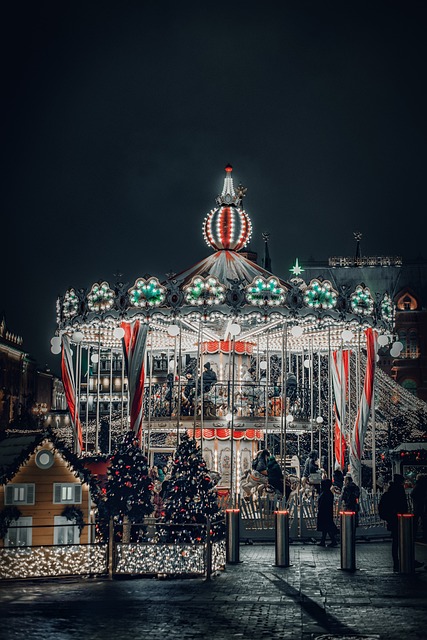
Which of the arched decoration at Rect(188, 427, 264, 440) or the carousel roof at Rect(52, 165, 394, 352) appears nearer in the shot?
the carousel roof at Rect(52, 165, 394, 352)

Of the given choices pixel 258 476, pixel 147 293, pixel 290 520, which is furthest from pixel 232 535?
pixel 147 293

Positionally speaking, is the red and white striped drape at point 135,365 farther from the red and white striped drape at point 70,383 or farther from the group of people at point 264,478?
the group of people at point 264,478

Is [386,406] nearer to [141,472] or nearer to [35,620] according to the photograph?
[141,472]

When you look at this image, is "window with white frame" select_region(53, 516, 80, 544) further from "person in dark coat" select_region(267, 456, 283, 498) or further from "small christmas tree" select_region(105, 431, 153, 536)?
"person in dark coat" select_region(267, 456, 283, 498)

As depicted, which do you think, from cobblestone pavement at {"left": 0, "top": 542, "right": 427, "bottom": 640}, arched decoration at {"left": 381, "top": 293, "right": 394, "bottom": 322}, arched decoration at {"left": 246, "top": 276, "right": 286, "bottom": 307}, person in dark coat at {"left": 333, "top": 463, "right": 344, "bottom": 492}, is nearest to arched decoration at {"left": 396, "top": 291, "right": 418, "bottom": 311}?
person in dark coat at {"left": 333, "top": 463, "right": 344, "bottom": 492}

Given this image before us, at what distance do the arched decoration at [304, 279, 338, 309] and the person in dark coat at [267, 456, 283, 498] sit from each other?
4.07 metres

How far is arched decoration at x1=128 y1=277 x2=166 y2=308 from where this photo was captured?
850 inches

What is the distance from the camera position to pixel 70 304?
22.8 m

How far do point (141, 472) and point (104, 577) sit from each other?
300cm

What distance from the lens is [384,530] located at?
72.2ft

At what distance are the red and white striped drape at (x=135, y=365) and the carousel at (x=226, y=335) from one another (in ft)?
0.09

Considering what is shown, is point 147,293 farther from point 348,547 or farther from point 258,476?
point 348,547

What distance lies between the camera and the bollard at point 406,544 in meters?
15.0

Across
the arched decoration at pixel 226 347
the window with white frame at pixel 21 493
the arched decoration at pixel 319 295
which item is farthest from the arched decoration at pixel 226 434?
the window with white frame at pixel 21 493
